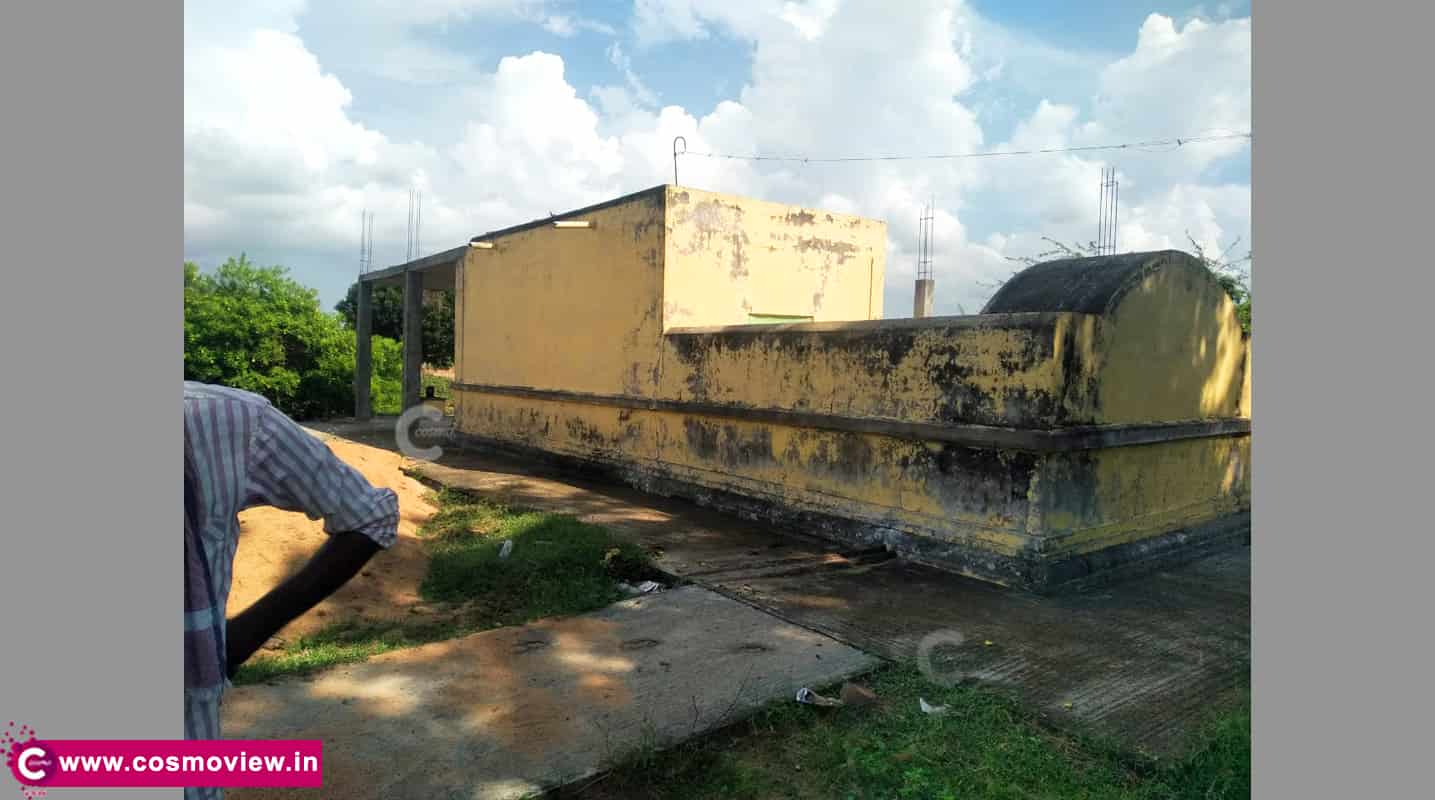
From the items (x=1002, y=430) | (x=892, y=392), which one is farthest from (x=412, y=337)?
(x=1002, y=430)

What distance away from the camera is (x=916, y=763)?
3188 millimetres

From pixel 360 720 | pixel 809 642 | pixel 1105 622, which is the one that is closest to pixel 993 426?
pixel 1105 622

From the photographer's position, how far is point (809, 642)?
4.54m

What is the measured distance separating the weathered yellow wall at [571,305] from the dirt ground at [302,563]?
3.97m

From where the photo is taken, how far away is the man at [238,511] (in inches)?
56.5

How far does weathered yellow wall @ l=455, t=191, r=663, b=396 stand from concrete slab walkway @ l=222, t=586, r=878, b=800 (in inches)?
221

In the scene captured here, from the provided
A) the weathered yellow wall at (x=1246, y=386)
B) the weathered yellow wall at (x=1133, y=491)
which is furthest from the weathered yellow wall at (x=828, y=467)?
the weathered yellow wall at (x=1246, y=386)

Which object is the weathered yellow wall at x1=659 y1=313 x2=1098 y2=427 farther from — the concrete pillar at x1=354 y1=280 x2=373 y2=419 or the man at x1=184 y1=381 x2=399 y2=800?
the concrete pillar at x1=354 y1=280 x2=373 y2=419

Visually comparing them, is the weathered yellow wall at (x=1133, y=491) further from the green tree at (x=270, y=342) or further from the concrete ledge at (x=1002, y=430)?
the green tree at (x=270, y=342)

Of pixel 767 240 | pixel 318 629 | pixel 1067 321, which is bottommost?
pixel 318 629

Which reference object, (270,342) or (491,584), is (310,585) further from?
(270,342)
